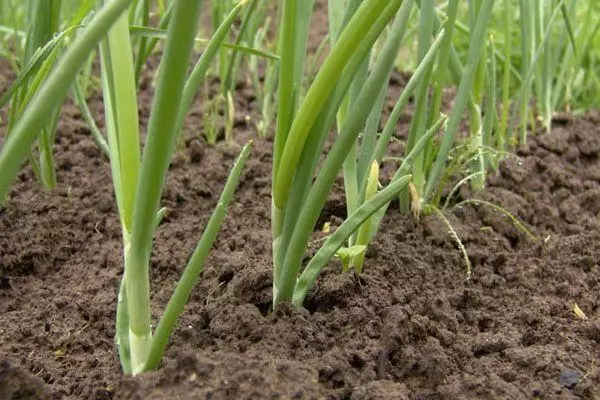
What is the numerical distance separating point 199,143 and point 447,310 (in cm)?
86

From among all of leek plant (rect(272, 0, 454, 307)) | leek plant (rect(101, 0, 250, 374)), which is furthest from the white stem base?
leek plant (rect(272, 0, 454, 307))

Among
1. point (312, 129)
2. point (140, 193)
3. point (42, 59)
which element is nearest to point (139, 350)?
point (140, 193)

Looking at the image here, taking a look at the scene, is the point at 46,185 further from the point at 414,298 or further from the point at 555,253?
the point at 555,253

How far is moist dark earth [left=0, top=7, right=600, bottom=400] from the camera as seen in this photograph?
1121 millimetres

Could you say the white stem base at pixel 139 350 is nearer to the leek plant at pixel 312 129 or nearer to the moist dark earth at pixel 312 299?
the moist dark earth at pixel 312 299

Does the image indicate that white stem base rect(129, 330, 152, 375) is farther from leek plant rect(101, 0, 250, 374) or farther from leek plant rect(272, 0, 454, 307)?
leek plant rect(272, 0, 454, 307)

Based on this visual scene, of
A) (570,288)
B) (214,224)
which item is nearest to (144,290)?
(214,224)

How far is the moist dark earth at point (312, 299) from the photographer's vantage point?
112cm

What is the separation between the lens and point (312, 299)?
52.0 inches

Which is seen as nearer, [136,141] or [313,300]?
[136,141]

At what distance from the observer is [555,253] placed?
162cm

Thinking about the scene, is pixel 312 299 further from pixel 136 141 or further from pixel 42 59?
pixel 42 59

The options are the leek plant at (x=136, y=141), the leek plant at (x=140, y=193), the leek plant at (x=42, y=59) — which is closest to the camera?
the leek plant at (x=136, y=141)

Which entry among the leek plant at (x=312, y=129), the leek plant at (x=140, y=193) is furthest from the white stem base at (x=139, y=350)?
the leek plant at (x=312, y=129)
